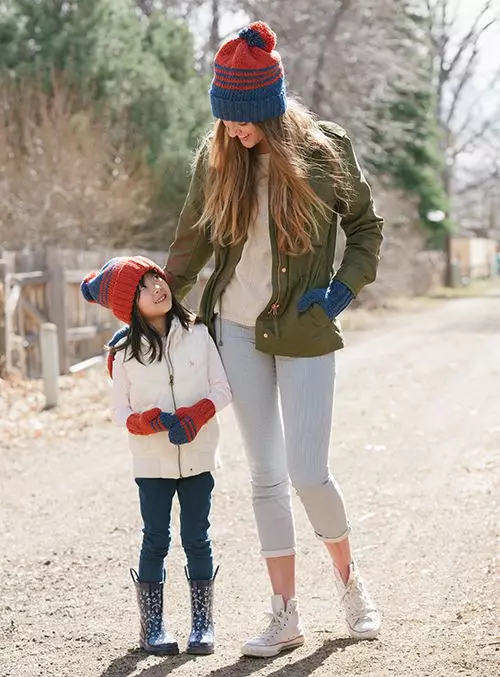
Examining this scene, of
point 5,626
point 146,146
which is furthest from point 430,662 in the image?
point 146,146

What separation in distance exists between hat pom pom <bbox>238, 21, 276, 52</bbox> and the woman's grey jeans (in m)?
0.98

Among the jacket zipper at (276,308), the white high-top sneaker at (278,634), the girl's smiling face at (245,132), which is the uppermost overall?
the girl's smiling face at (245,132)

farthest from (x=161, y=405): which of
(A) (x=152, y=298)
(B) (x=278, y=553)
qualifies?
(B) (x=278, y=553)

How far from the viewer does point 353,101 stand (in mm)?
24609

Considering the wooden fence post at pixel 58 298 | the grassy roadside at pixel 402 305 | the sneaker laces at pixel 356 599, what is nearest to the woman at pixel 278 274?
the sneaker laces at pixel 356 599

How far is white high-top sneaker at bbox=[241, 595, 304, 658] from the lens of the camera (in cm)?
404

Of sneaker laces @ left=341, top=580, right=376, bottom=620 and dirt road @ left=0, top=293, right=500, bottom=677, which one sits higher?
sneaker laces @ left=341, top=580, right=376, bottom=620

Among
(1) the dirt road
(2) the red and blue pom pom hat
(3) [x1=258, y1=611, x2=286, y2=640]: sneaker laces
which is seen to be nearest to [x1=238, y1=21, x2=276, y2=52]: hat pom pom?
(2) the red and blue pom pom hat

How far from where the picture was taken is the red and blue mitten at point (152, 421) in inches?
153

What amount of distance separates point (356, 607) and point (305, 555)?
1.53m

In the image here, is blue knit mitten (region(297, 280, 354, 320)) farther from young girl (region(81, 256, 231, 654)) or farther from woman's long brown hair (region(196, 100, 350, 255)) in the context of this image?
young girl (region(81, 256, 231, 654))

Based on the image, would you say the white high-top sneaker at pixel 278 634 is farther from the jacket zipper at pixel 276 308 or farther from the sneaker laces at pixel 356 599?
the jacket zipper at pixel 276 308

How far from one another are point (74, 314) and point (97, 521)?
824 centimetres

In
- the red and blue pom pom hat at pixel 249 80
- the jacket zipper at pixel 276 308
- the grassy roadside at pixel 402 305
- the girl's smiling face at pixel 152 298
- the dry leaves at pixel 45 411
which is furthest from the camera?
the grassy roadside at pixel 402 305
